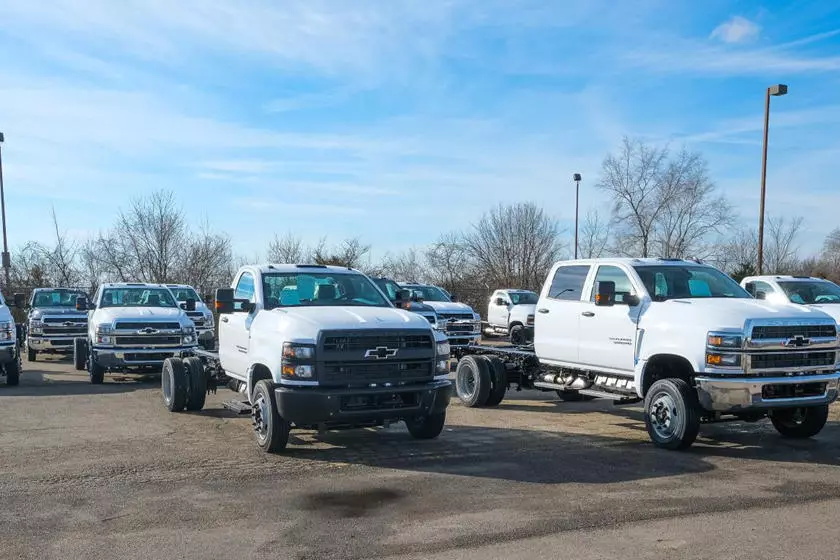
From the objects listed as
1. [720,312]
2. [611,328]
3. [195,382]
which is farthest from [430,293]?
[720,312]

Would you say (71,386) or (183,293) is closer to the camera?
(71,386)

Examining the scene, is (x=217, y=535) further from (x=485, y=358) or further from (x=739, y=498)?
(x=485, y=358)

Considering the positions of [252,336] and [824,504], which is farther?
[252,336]

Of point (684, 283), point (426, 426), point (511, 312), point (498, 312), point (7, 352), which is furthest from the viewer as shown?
point (498, 312)

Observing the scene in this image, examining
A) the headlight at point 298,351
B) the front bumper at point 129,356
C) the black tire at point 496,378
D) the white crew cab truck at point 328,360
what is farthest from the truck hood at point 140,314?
the headlight at point 298,351

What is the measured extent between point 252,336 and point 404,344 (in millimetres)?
1910

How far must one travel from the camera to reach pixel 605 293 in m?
9.97

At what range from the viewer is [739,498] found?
23.2ft

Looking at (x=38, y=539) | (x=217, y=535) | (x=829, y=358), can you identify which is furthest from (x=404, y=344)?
(x=829, y=358)

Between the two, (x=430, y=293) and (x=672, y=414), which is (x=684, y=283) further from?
(x=430, y=293)

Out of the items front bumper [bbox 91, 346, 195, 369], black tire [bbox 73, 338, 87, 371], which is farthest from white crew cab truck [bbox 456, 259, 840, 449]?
black tire [bbox 73, 338, 87, 371]

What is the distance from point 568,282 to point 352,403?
414 cm

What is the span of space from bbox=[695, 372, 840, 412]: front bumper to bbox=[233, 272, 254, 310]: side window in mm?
5347

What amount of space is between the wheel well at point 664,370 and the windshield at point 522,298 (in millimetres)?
18663
